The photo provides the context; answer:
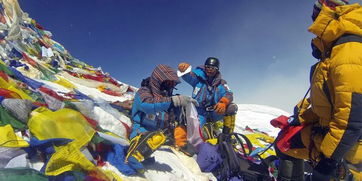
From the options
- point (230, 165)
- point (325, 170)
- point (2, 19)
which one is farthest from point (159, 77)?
point (2, 19)

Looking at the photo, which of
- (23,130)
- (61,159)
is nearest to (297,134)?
(61,159)

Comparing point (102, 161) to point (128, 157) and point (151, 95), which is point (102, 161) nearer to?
point (128, 157)

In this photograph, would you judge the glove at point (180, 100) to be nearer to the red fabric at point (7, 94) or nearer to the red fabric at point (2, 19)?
the red fabric at point (7, 94)

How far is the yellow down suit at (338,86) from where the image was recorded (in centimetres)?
199

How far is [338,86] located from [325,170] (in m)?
0.88

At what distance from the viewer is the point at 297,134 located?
2.79 meters

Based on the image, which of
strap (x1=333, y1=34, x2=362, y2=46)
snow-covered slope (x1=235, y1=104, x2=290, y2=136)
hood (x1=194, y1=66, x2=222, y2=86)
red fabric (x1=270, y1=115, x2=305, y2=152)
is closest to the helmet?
hood (x1=194, y1=66, x2=222, y2=86)

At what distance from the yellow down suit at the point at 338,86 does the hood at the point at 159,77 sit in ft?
7.00

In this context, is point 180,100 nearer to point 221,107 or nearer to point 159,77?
point 159,77

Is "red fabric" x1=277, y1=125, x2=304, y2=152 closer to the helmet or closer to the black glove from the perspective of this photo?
the black glove

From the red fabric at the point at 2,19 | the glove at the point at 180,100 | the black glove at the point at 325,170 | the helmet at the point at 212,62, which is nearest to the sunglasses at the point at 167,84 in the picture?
the glove at the point at 180,100

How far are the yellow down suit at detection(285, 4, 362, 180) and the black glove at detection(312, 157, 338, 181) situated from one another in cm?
15

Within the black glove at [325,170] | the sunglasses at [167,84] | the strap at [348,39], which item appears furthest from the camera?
the sunglasses at [167,84]

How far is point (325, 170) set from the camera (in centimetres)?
238
